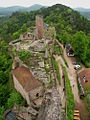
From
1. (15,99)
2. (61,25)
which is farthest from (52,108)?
(61,25)

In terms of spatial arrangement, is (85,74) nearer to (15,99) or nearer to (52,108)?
(15,99)

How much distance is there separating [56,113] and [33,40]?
794 inches

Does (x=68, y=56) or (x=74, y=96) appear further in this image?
(x=68, y=56)

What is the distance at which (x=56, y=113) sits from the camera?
13.1m

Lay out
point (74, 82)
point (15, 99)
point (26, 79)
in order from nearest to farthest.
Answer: point (26, 79) → point (15, 99) → point (74, 82)

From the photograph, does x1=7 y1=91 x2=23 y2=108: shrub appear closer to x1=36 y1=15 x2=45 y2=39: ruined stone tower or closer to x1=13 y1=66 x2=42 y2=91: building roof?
x1=13 y1=66 x2=42 y2=91: building roof

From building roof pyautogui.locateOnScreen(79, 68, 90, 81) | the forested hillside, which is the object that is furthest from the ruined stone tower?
building roof pyautogui.locateOnScreen(79, 68, 90, 81)

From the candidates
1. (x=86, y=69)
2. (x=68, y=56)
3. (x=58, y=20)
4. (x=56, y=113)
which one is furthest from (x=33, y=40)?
(x=58, y=20)

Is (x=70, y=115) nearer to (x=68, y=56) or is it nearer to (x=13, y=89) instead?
(x=13, y=89)

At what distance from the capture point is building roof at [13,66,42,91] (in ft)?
65.1

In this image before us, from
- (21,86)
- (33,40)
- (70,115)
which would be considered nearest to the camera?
(70,115)

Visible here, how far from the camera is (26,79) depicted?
69.6 feet

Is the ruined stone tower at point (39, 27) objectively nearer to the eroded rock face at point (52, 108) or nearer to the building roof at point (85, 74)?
the building roof at point (85, 74)

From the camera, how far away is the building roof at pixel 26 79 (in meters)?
19.8
